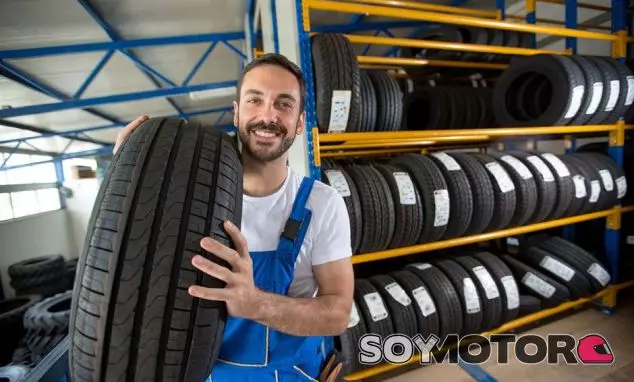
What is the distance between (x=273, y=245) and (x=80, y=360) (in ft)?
2.14

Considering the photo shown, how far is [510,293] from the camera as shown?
8.54ft

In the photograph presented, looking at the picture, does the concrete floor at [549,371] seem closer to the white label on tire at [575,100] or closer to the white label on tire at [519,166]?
the white label on tire at [519,166]

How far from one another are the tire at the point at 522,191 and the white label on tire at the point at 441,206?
737 millimetres

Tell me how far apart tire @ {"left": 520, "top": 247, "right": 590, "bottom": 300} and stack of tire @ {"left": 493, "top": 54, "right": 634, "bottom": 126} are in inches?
49.0

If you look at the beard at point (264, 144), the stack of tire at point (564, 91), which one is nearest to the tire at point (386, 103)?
the stack of tire at point (564, 91)

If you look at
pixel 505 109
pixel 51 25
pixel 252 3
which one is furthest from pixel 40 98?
pixel 505 109

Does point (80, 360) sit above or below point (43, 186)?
below

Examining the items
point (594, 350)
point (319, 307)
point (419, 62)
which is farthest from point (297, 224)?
point (594, 350)

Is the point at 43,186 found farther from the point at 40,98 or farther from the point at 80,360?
the point at 80,360

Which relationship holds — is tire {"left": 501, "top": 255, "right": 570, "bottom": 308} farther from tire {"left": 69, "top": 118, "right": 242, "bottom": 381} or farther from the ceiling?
the ceiling

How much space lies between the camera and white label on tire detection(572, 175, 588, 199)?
9.28 ft

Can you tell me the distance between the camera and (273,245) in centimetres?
125

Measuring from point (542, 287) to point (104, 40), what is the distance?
6.15 metres

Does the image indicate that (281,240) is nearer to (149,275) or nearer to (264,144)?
(264,144)
